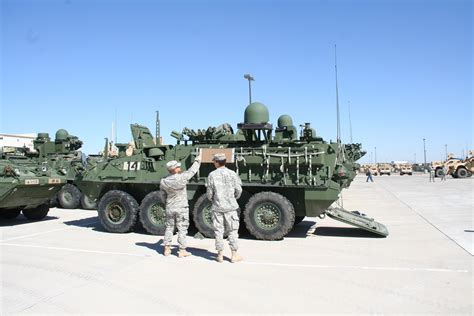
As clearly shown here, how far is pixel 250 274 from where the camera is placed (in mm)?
5695

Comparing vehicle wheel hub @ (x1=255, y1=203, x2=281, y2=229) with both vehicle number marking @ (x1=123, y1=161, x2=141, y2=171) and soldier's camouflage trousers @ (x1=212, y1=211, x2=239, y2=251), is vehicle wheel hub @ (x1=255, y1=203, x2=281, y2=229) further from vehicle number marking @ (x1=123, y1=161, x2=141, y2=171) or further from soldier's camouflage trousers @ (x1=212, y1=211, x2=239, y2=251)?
vehicle number marking @ (x1=123, y1=161, x2=141, y2=171)

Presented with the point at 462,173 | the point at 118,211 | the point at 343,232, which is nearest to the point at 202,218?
the point at 118,211

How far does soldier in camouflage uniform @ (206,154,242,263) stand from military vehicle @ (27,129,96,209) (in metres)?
9.73

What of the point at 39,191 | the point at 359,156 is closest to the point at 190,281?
the point at 39,191

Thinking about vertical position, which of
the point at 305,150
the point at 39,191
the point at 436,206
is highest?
the point at 305,150

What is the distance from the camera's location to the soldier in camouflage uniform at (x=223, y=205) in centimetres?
634

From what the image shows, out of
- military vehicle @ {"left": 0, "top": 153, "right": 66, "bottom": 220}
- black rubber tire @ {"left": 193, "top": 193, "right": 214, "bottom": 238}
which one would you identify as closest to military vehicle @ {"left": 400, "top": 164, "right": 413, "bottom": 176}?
military vehicle @ {"left": 0, "top": 153, "right": 66, "bottom": 220}

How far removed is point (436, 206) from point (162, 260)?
10677 mm

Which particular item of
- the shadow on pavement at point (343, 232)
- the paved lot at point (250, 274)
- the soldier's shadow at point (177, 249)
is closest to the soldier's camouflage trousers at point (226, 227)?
the paved lot at point (250, 274)

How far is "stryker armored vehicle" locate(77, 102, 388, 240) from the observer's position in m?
8.38

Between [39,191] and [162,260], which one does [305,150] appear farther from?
[39,191]

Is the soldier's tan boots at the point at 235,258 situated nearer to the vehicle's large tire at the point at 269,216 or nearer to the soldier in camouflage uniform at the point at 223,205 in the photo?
the soldier in camouflage uniform at the point at 223,205

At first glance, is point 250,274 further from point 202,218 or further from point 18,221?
point 18,221

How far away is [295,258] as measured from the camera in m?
6.69
